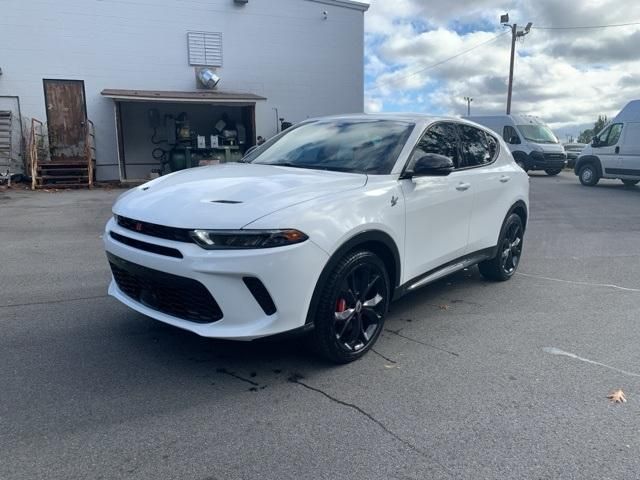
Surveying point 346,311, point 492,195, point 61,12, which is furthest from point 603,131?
point 61,12

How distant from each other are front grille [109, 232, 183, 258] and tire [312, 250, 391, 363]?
93 centimetres

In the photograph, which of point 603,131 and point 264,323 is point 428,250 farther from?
point 603,131

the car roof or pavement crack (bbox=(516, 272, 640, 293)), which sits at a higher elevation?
the car roof

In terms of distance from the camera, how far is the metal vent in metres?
17.9

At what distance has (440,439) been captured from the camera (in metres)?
2.71

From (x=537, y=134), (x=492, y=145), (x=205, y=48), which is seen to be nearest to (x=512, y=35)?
(x=537, y=134)

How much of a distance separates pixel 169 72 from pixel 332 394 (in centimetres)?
1697

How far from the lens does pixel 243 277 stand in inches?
115

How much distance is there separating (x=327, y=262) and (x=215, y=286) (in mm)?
705

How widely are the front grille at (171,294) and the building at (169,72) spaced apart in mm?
14003

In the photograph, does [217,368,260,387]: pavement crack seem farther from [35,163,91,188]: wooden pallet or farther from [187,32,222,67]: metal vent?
[187,32,222,67]: metal vent

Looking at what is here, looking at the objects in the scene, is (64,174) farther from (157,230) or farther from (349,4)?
(157,230)

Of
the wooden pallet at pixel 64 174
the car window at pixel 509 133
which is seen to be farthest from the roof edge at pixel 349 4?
the wooden pallet at pixel 64 174

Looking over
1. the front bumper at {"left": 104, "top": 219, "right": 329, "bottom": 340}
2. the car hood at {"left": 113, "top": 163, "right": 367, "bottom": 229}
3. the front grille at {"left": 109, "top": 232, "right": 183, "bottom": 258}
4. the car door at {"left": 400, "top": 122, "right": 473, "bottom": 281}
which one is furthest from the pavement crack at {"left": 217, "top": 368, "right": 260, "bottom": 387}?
the car door at {"left": 400, "top": 122, "right": 473, "bottom": 281}
